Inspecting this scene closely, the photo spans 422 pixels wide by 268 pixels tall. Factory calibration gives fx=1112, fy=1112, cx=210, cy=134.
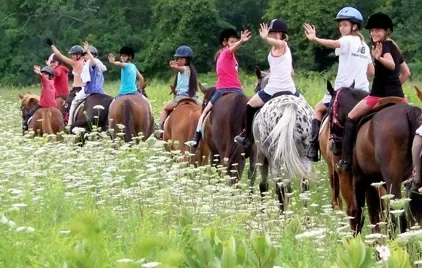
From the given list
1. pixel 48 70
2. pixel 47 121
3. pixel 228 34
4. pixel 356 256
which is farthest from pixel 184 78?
pixel 356 256

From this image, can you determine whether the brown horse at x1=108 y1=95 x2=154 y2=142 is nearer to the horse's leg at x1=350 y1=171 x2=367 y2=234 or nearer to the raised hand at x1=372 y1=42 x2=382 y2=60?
the horse's leg at x1=350 y1=171 x2=367 y2=234

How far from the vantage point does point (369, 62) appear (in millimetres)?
12258

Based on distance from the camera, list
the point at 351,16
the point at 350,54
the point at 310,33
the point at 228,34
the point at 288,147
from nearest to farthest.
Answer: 1. the point at 310,33
2. the point at 351,16
3. the point at 350,54
4. the point at 288,147
5. the point at 228,34

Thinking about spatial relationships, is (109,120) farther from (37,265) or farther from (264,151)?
(37,265)

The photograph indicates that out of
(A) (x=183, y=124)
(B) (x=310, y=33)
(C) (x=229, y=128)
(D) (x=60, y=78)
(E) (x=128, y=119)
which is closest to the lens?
(B) (x=310, y=33)

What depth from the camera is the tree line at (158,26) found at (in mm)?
58044

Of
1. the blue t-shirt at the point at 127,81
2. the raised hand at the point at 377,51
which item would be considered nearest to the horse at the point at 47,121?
the blue t-shirt at the point at 127,81

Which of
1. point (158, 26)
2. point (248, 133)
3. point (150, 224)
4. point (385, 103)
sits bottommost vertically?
point (150, 224)

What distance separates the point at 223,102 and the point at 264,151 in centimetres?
200

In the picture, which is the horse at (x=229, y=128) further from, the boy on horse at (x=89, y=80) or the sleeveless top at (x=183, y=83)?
the boy on horse at (x=89, y=80)

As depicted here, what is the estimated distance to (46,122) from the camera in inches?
769

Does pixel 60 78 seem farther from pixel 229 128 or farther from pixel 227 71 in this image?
pixel 229 128

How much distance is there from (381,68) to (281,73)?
2490 millimetres

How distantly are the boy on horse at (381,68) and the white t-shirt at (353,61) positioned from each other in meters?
0.82
